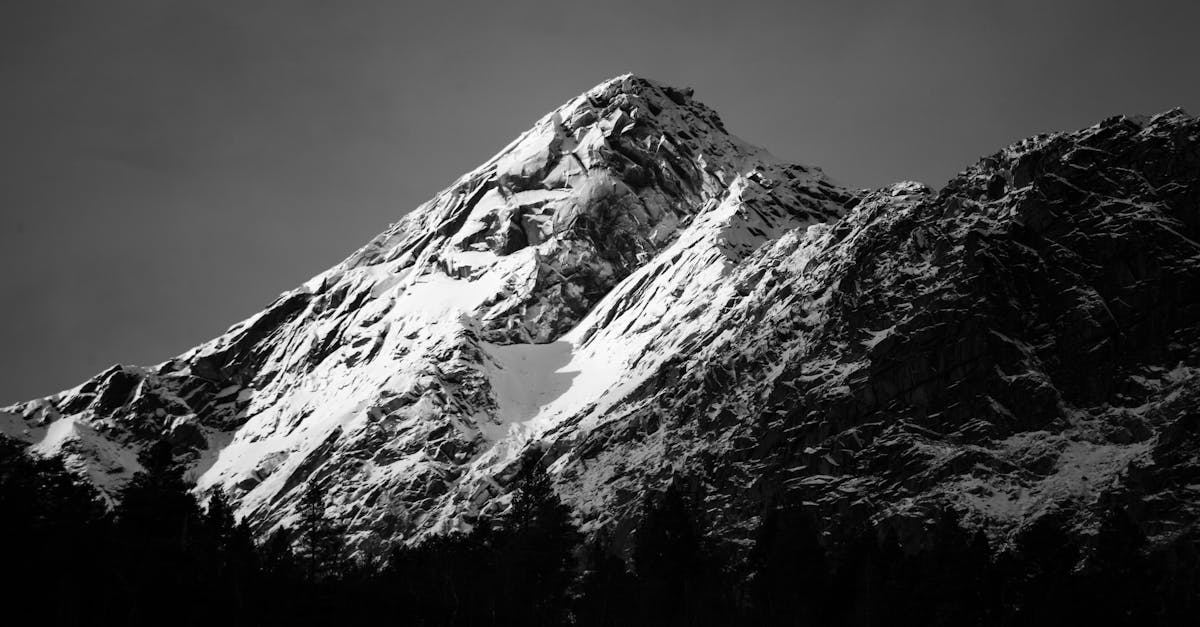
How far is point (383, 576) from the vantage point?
12444 cm

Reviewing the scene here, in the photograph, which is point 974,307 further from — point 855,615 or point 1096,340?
point 855,615

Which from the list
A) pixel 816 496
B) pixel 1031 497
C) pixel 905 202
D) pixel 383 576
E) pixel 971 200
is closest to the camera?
pixel 383 576

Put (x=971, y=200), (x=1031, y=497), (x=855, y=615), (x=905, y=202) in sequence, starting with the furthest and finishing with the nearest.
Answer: (x=905, y=202), (x=971, y=200), (x=1031, y=497), (x=855, y=615)

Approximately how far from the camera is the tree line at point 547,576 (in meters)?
86.5

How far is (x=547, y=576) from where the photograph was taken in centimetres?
10906

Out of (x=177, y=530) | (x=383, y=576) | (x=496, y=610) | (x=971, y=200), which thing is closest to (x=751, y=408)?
(x=971, y=200)

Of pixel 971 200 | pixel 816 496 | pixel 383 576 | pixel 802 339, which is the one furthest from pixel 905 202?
pixel 383 576

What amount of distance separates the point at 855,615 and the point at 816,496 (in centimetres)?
5909

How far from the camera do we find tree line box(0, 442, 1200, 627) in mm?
86500

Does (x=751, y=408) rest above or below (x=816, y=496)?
above

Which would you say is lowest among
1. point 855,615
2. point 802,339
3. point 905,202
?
point 855,615

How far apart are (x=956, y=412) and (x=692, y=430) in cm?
3989

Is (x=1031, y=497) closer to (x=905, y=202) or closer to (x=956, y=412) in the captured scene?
(x=956, y=412)

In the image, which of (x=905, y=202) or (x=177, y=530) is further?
(x=905, y=202)
